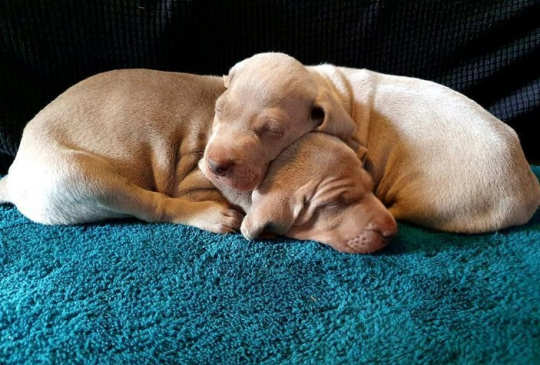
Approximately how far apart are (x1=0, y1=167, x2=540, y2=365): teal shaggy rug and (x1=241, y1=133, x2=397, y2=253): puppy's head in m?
0.08

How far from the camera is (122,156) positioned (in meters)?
2.78

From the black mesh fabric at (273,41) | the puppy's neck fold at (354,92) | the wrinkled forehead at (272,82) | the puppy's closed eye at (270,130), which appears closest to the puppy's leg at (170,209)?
the puppy's closed eye at (270,130)

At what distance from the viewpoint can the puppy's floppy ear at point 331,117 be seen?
264 cm

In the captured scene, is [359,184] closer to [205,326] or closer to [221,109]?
[221,109]

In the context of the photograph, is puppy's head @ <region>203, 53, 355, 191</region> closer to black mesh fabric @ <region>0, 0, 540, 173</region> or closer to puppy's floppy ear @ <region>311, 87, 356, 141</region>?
puppy's floppy ear @ <region>311, 87, 356, 141</region>

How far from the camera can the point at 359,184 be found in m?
2.60

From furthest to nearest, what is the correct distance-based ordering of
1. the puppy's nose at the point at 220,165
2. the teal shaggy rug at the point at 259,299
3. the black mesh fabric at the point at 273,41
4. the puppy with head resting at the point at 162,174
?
the black mesh fabric at the point at 273,41, the puppy with head resting at the point at 162,174, the puppy's nose at the point at 220,165, the teal shaggy rug at the point at 259,299

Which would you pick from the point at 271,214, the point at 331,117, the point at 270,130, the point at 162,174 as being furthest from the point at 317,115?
the point at 162,174

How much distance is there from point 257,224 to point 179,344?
75 cm

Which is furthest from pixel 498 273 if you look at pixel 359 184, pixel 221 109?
pixel 221 109

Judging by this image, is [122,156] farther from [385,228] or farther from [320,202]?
[385,228]

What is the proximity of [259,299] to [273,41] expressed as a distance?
7.12 feet

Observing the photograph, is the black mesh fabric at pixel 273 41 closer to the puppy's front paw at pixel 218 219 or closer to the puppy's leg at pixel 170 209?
the puppy's leg at pixel 170 209

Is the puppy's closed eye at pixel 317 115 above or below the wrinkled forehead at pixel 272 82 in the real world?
below
